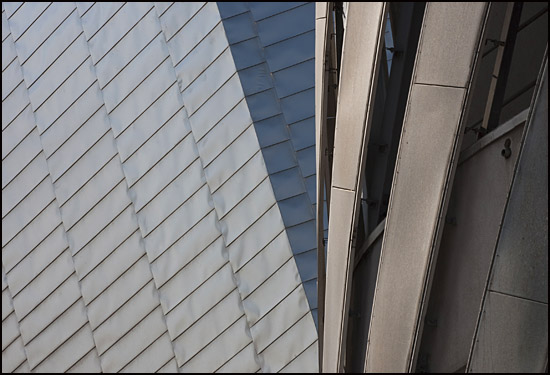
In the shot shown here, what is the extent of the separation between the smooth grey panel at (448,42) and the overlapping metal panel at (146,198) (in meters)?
10.3

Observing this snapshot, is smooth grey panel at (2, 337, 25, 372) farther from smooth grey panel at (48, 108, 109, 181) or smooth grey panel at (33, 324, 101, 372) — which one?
smooth grey panel at (48, 108, 109, 181)

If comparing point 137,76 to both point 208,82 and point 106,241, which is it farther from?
point 106,241

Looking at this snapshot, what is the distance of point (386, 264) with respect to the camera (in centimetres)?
709

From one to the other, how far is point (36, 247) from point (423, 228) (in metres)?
15.9

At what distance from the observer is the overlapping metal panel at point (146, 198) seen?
17453mm

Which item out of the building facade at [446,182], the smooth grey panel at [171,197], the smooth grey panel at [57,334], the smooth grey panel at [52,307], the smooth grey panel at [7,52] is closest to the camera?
the building facade at [446,182]

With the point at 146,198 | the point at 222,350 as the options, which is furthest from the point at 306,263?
the point at 146,198

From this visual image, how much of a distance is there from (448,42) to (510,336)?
6.59ft

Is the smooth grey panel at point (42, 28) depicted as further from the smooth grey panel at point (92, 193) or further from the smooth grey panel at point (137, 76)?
the smooth grey panel at point (92, 193)

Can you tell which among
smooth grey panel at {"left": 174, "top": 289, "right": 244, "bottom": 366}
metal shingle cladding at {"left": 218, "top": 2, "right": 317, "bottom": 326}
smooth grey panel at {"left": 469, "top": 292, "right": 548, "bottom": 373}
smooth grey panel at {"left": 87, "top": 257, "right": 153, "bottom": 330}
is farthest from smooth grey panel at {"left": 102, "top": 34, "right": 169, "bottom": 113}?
smooth grey panel at {"left": 469, "top": 292, "right": 548, "bottom": 373}

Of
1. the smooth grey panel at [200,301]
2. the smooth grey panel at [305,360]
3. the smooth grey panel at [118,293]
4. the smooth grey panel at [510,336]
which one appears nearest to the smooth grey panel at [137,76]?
the smooth grey panel at [118,293]

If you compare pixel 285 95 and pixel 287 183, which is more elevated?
pixel 285 95

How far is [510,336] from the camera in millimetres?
5824

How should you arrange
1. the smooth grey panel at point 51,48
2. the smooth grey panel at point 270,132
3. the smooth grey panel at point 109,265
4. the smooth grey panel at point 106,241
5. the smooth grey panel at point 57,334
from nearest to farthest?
the smooth grey panel at point 270,132
the smooth grey panel at point 109,265
the smooth grey panel at point 106,241
the smooth grey panel at point 57,334
the smooth grey panel at point 51,48
